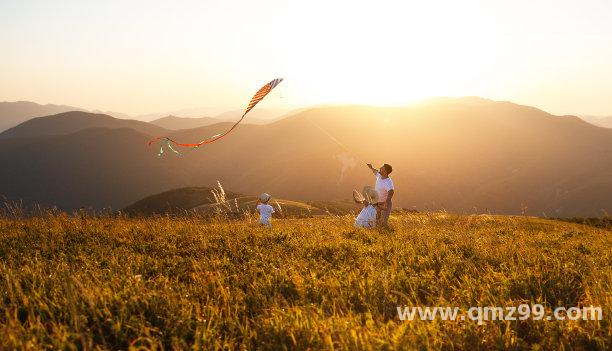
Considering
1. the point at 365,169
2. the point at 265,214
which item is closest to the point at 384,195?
the point at 265,214

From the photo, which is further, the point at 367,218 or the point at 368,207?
the point at 368,207

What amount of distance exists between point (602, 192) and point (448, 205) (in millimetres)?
42834

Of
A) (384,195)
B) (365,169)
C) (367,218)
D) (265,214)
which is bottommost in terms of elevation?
(365,169)

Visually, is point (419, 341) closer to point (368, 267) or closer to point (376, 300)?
point (376, 300)

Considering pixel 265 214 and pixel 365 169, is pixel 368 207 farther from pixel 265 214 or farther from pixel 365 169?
pixel 365 169

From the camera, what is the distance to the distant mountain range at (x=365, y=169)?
449ft

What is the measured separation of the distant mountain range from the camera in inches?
5384

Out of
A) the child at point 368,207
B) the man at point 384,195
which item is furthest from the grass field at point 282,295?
the man at point 384,195

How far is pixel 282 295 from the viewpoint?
4.34 m

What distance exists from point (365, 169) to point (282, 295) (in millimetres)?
150943

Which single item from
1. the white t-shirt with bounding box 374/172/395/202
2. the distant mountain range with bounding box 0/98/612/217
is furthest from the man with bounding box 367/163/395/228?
the distant mountain range with bounding box 0/98/612/217

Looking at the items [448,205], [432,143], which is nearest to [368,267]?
[448,205]

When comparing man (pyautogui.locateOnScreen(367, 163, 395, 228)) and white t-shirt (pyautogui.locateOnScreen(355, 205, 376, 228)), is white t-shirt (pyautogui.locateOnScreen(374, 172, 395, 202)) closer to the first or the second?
man (pyautogui.locateOnScreen(367, 163, 395, 228))

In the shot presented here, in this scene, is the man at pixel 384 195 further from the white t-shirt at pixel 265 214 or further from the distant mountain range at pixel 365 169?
the distant mountain range at pixel 365 169
